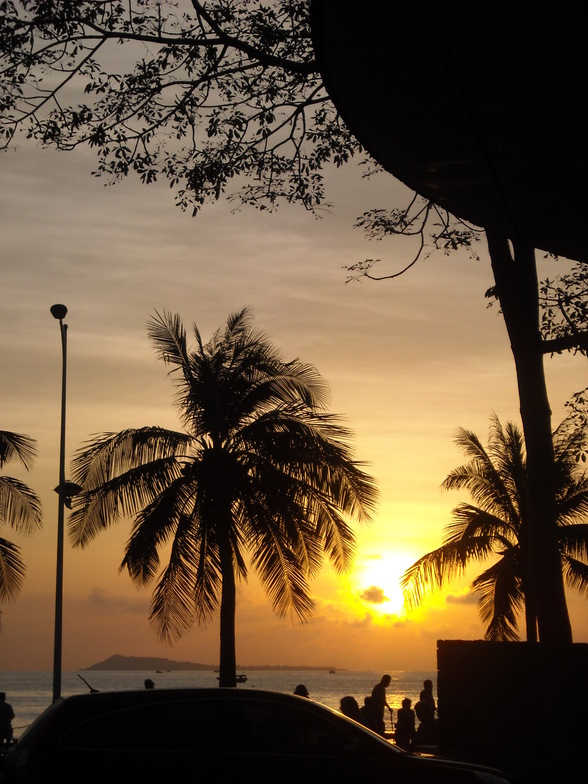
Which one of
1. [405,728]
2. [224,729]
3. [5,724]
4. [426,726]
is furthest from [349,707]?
[224,729]

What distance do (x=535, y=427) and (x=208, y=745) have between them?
6.09 meters

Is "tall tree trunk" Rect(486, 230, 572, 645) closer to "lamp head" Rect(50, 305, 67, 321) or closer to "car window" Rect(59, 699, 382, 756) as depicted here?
"car window" Rect(59, 699, 382, 756)

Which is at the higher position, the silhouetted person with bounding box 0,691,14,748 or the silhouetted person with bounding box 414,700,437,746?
the silhouetted person with bounding box 414,700,437,746

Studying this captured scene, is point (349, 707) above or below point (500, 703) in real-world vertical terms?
below

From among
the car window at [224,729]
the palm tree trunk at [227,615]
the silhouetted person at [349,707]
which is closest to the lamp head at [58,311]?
the palm tree trunk at [227,615]

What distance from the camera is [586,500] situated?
1080 inches

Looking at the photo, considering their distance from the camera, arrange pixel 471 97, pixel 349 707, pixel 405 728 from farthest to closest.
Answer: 1. pixel 349 707
2. pixel 405 728
3. pixel 471 97

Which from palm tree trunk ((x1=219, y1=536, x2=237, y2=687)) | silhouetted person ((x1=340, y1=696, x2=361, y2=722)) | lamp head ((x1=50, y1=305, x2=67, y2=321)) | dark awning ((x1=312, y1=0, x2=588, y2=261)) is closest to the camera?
dark awning ((x1=312, y1=0, x2=588, y2=261))

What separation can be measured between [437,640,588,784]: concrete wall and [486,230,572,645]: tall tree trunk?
0.62 meters

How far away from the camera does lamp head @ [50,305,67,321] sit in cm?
2486

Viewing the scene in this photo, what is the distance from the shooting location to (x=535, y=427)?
12102mm

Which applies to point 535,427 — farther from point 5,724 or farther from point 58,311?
point 58,311

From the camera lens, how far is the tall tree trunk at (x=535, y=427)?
11.6 meters

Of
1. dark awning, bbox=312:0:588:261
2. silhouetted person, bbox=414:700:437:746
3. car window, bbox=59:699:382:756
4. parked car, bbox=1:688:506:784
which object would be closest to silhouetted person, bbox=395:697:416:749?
silhouetted person, bbox=414:700:437:746
